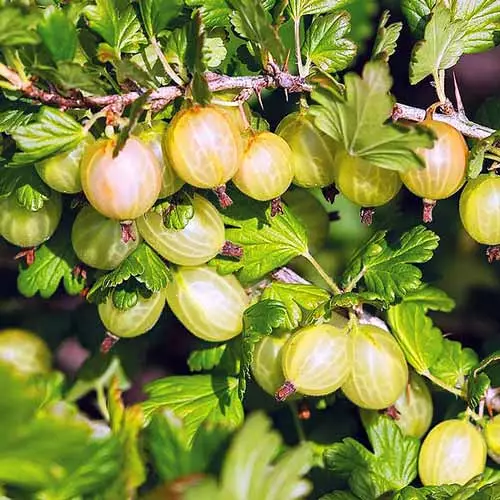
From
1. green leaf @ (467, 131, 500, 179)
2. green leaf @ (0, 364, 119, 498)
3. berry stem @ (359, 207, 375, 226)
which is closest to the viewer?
green leaf @ (0, 364, 119, 498)

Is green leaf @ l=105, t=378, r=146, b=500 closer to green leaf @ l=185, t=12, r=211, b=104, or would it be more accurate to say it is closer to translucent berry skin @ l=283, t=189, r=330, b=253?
green leaf @ l=185, t=12, r=211, b=104

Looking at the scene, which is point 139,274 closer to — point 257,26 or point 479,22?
point 257,26

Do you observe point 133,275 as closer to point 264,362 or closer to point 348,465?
point 264,362

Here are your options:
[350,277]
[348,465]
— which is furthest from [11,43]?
[348,465]

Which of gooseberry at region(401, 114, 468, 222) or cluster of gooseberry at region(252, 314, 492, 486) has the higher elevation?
gooseberry at region(401, 114, 468, 222)

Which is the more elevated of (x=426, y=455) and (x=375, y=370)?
(x=375, y=370)

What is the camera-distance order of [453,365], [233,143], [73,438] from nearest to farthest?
[73,438], [233,143], [453,365]

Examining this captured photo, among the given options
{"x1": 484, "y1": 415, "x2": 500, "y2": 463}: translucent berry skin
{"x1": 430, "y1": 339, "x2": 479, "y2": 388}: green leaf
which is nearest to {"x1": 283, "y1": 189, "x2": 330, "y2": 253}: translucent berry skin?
{"x1": 430, "y1": 339, "x2": 479, "y2": 388}: green leaf

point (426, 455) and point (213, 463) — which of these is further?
point (426, 455)
